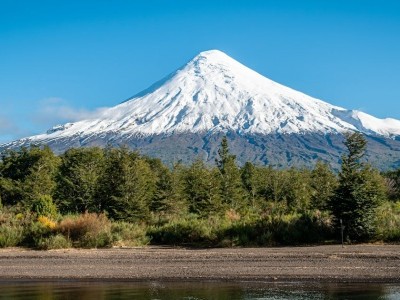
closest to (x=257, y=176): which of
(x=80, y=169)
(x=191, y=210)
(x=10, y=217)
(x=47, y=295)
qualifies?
(x=191, y=210)

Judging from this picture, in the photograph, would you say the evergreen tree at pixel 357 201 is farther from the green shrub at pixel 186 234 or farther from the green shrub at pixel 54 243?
the green shrub at pixel 54 243

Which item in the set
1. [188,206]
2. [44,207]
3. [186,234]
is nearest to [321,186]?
[188,206]

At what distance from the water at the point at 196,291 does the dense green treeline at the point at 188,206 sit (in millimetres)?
7983

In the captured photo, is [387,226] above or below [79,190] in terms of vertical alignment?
below

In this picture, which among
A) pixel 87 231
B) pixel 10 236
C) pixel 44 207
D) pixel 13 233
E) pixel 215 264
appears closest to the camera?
pixel 215 264

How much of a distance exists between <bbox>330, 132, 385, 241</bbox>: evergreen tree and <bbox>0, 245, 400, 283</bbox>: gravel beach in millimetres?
1303

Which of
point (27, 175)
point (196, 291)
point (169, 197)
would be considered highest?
point (27, 175)

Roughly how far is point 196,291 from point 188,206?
26482 millimetres

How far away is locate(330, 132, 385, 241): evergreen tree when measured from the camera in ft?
74.1

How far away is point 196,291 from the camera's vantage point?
14.7 meters

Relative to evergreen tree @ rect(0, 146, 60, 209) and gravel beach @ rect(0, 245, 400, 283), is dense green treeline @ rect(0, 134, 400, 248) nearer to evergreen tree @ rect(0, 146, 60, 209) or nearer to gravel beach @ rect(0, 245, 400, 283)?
evergreen tree @ rect(0, 146, 60, 209)

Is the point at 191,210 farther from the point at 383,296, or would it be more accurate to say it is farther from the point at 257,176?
the point at 383,296

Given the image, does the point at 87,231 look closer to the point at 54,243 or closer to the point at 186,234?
the point at 54,243

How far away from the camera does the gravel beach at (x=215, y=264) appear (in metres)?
16.5
